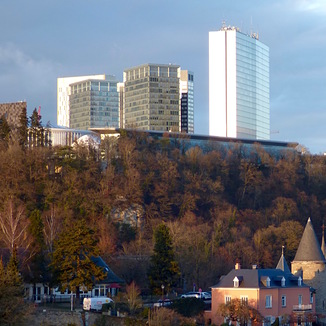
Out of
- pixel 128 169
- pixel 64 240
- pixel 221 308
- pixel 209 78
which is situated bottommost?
pixel 221 308

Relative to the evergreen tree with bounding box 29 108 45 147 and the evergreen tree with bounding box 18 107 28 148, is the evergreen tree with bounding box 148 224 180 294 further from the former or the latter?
the evergreen tree with bounding box 29 108 45 147

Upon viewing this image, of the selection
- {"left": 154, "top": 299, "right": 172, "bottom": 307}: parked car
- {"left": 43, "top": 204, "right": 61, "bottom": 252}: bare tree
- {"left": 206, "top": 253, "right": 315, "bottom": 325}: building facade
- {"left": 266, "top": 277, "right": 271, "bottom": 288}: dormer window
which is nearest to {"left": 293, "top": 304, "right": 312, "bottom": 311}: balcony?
{"left": 206, "top": 253, "right": 315, "bottom": 325}: building facade

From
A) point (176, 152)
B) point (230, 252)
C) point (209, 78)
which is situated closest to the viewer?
point (230, 252)

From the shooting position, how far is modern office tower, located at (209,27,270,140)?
577 ft

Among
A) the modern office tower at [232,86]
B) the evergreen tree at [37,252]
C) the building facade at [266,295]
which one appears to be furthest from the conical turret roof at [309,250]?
the modern office tower at [232,86]

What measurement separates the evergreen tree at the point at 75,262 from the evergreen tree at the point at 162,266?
4.33 meters

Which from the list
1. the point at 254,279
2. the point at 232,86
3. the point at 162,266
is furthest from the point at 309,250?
the point at 232,86

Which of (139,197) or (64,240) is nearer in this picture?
(64,240)

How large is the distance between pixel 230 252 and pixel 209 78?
325ft

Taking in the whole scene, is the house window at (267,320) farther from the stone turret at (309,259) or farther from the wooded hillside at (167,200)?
the wooded hillside at (167,200)

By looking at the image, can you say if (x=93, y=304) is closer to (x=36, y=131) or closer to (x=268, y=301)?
(x=268, y=301)

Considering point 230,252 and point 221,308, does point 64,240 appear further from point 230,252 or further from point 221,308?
point 230,252

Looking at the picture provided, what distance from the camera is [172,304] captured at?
57156 mm

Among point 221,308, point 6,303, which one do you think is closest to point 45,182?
point 221,308
